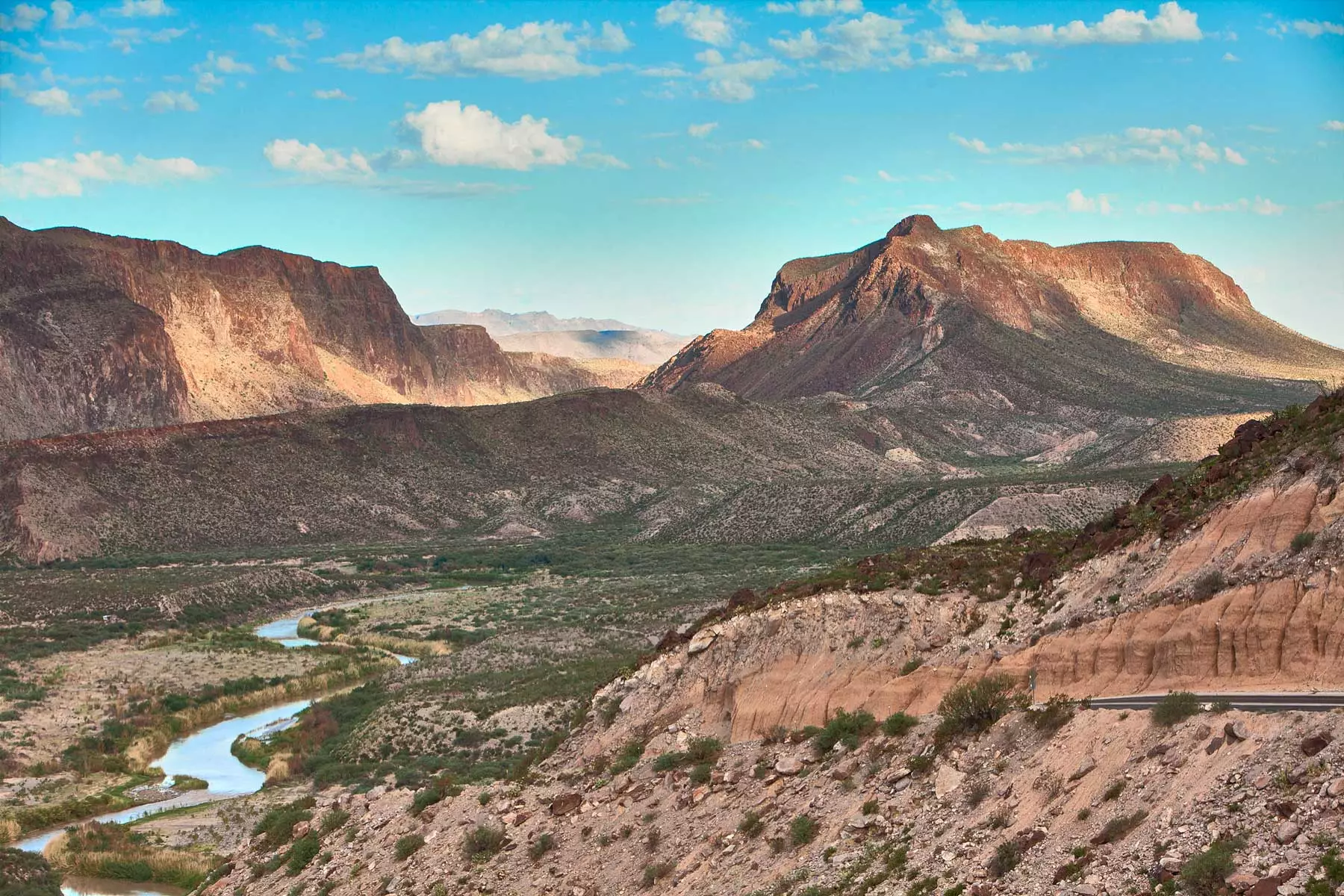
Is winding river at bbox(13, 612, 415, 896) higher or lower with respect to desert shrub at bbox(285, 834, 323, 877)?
lower

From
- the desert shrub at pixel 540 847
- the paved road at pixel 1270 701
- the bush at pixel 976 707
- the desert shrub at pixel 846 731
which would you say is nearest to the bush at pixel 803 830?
the desert shrub at pixel 846 731

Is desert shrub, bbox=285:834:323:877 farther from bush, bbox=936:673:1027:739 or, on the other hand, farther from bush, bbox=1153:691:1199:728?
bush, bbox=1153:691:1199:728

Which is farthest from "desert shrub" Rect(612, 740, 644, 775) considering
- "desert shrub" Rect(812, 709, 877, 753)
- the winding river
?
the winding river

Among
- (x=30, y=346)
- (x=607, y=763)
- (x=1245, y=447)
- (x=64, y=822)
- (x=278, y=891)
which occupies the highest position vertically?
(x=30, y=346)

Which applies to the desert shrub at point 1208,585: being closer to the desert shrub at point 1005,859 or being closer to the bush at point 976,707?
the bush at point 976,707

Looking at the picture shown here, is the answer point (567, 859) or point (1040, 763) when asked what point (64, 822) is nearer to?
point (567, 859)

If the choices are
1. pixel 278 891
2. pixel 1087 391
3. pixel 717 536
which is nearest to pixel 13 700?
pixel 278 891
